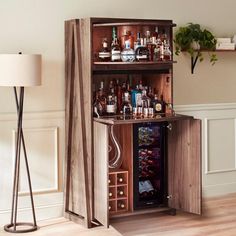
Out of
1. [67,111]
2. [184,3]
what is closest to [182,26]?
[184,3]

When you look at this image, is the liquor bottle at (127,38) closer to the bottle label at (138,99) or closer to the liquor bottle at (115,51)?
the liquor bottle at (115,51)

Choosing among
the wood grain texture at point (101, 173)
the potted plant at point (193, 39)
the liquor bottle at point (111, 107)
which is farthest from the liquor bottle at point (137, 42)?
the wood grain texture at point (101, 173)

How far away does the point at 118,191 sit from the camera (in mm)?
4586

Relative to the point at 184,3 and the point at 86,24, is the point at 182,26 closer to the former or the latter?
the point at 184,3

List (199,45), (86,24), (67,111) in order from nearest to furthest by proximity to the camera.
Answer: (86,24) → (67,111) → (199,45)

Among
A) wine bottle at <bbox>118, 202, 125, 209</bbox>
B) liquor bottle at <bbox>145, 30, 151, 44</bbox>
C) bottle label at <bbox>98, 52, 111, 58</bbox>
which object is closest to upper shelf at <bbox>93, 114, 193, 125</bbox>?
bottle label at <bbox>98, 52, 111, 58</bbox>

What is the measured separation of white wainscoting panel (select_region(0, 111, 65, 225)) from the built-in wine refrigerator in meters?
0.64

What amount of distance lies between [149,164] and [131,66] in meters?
0.87

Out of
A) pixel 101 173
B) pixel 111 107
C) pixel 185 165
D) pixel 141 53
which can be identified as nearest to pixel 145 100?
pixel 111 107

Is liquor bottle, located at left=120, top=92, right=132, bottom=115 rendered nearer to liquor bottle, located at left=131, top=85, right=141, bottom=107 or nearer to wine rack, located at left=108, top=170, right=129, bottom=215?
liquor bottle, located at left=131, top=85, right=141, bottom=107

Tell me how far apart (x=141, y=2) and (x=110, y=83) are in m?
0.79

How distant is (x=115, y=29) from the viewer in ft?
14.7

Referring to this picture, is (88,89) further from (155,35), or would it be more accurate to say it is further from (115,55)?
(155,35)

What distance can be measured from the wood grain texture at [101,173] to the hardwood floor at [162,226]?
15 centimetres
